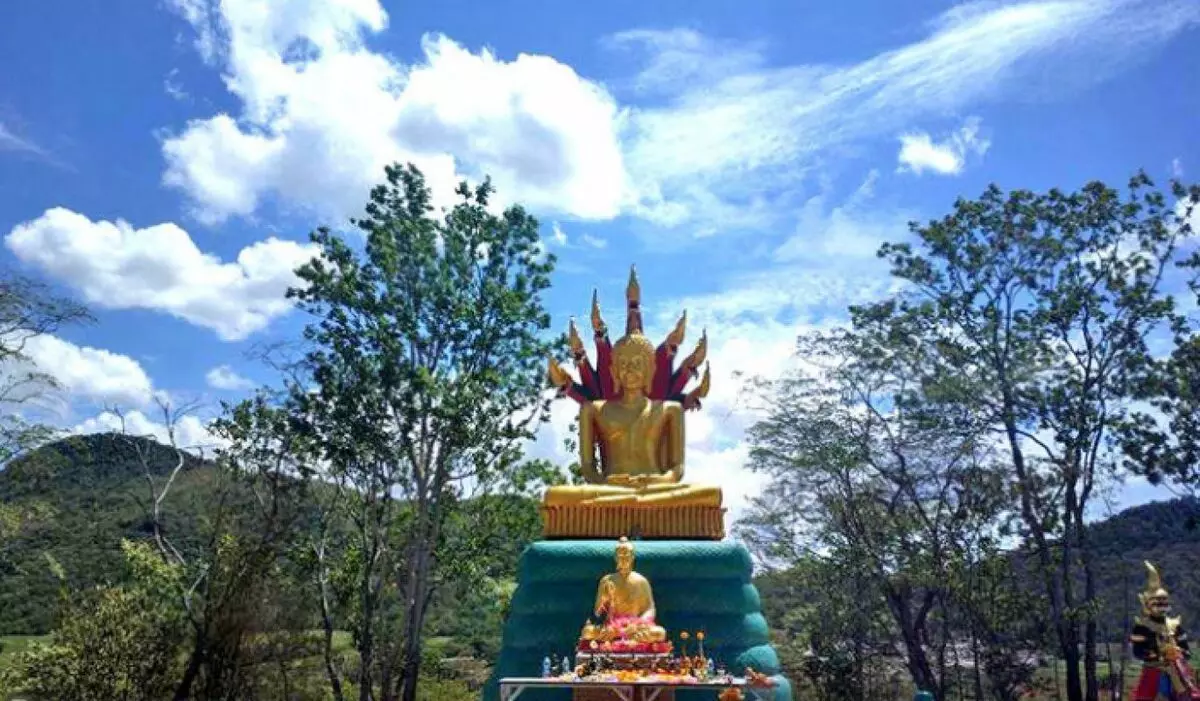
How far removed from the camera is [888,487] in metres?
20.7

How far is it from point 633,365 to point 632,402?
20.3 inches

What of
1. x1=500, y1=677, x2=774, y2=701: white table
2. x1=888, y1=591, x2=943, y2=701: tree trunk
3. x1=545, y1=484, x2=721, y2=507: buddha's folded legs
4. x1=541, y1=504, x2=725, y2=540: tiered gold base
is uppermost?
x1=545, y1=484, x2=721, y2=507: buddha's folded legs

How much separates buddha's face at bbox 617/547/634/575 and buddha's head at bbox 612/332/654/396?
3295 millimetres

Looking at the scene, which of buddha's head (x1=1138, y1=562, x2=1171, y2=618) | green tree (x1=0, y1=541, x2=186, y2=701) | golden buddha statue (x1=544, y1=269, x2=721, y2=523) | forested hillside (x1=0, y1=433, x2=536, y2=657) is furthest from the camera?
green tree (x1=0, y1=541, x2=186, y2=701)

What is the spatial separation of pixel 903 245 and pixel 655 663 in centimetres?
1292

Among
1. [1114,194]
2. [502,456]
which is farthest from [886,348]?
[502,456]

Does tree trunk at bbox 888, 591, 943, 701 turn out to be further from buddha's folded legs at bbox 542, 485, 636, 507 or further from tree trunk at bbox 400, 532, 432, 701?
buddha's folded legs at bbox 542, 485, 636, 507

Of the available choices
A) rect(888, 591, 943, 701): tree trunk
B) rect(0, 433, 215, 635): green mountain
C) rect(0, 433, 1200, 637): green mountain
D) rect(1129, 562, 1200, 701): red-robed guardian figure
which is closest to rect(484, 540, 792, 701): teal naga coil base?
rect(1129, 562, 1200, 701): red-robed guardian figure

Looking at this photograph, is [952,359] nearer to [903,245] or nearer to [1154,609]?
[903,245]

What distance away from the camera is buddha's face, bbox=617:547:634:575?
11242 millimetres

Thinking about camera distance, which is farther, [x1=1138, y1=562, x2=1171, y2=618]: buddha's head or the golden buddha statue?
the golden buddha statue

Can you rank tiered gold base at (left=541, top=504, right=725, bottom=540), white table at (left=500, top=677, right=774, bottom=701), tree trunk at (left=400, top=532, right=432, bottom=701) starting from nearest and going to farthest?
white table at (left=500, top=677, right=774, bottom=701) → tiered gold base at (left=541, top=504, right=725, bottom=540) → tree trunk at (left=400, top=532, right=432, bottom=701)

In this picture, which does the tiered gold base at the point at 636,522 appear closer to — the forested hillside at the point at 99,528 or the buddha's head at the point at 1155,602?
the buddha's head at the point at 1155,602

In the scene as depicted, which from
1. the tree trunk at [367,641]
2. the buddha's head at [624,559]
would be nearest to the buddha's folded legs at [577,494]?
the buddha's head at [624,559]
